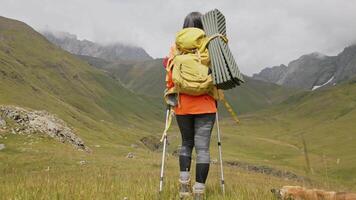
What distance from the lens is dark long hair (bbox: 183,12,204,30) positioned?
8.41 metres

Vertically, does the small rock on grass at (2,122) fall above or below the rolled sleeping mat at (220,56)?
above

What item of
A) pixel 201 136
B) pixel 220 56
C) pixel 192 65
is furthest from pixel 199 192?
pixel 220 56

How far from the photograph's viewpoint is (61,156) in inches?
1264

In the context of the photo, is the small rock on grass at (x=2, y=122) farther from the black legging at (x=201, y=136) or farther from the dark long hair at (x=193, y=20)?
the black legging at (x=201, y=136)

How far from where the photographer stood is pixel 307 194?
6.07 meters

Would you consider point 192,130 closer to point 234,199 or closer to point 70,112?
point 234,199

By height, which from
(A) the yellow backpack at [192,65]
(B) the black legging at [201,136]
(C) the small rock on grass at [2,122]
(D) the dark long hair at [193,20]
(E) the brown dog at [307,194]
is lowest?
(E) the brown dog at [307,194]

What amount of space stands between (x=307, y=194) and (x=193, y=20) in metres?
3.93

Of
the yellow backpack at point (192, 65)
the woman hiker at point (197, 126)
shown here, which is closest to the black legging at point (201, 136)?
the woman hiker at point (197, 126)

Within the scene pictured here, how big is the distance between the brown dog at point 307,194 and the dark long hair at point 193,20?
11.4 feet

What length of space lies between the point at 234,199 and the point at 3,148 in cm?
3184

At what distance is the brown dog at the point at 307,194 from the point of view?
5684 millimetres

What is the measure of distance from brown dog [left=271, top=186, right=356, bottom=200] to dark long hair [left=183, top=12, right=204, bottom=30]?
3459 millimetres

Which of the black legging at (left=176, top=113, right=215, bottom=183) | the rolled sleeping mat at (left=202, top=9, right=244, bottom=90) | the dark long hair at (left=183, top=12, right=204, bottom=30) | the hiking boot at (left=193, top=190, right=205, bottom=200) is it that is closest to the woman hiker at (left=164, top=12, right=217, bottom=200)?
the black legging at (left=176, top=113, right=215, bottom=183)
